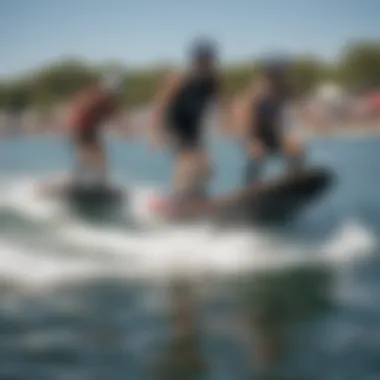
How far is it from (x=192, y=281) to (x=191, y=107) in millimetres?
366

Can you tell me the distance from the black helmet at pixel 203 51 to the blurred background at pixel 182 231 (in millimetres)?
18

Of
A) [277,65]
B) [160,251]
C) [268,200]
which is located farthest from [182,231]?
[277,65]

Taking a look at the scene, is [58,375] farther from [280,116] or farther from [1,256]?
[280,116]

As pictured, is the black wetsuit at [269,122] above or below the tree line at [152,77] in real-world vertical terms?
below

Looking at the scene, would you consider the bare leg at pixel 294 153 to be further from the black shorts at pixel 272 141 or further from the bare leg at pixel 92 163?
the bare leg at pixel 92 163

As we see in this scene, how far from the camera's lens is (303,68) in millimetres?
2062

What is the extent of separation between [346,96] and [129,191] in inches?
19.8

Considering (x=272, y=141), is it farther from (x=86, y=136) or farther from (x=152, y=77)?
(x=86, y=136)

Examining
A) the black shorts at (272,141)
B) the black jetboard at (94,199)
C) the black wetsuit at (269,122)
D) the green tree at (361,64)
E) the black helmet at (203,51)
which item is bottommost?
the black jetboard at (94,199)

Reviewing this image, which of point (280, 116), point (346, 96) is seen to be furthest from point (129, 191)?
point (346, 96)

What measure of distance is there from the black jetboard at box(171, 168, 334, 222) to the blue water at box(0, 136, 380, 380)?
26 mm

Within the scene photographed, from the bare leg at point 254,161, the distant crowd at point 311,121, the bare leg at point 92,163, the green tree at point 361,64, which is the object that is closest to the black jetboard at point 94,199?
the bare leg at point 92,163

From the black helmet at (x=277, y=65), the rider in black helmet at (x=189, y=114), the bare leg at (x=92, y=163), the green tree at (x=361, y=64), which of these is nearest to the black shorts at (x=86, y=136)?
the bare leg at (x=92, y=163)

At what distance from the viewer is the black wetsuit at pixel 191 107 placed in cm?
204
